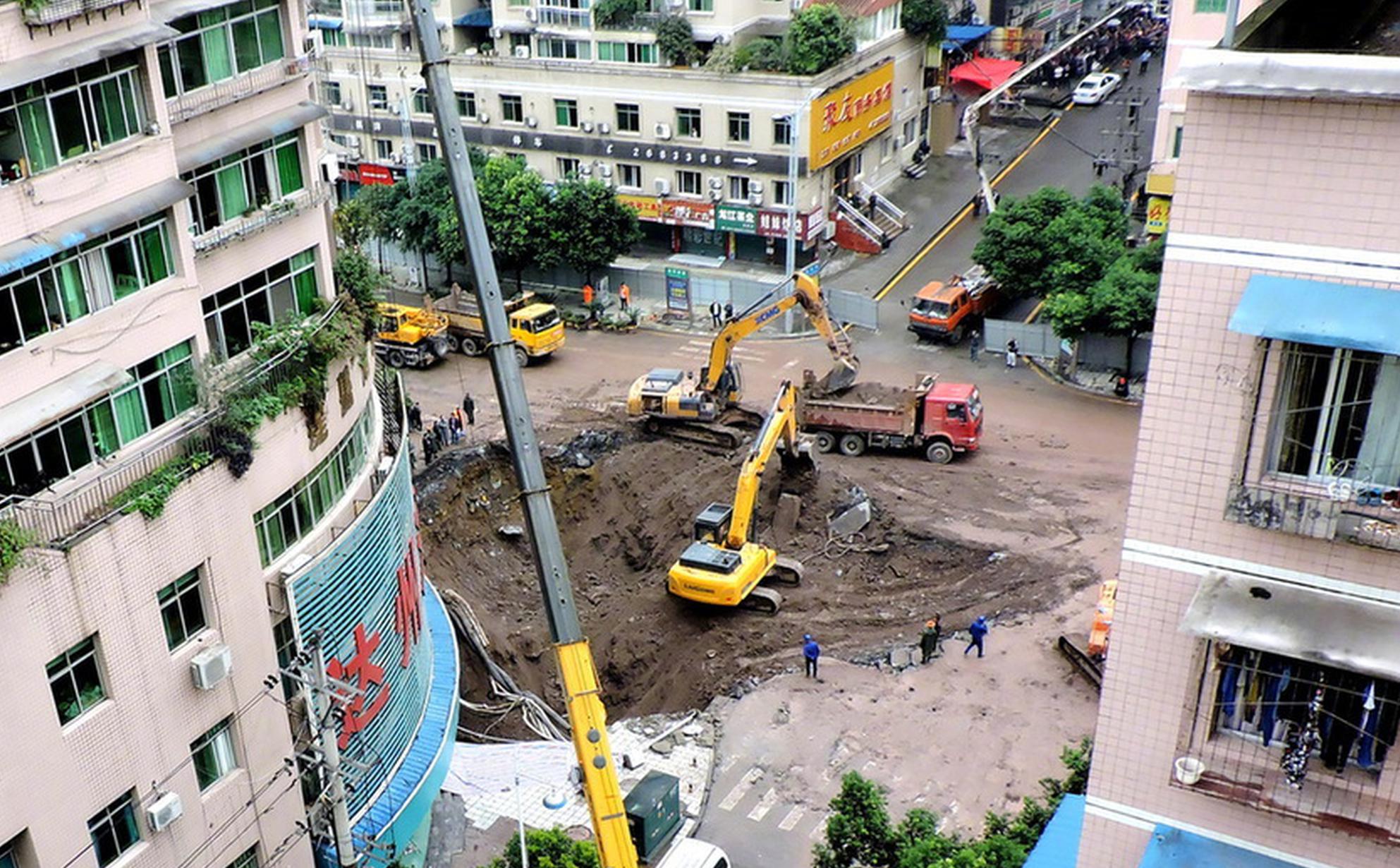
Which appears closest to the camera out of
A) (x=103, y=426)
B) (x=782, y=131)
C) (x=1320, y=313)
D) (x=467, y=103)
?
(x=1320, y=313)

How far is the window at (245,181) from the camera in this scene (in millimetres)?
21781

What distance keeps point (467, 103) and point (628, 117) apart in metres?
8.50

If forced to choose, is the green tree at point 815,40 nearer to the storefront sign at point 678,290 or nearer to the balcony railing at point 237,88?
the storefront sign at point 678,290

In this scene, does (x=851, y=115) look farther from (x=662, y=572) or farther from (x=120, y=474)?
(x=120, y=474)

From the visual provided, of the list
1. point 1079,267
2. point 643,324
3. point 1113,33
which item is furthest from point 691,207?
point 1113,33

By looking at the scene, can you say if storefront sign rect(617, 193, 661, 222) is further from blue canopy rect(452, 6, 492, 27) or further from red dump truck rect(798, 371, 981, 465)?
red dump truck rect(798, 371, 981, 465)

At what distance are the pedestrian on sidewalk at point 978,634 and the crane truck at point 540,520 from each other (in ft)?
51.5

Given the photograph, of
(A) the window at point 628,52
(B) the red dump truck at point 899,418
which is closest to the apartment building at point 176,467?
(B) the red dump truck at point 899,418

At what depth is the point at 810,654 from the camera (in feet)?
112

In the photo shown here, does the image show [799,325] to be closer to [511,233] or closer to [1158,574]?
[511,233]

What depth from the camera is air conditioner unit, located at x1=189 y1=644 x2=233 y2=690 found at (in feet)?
68.1

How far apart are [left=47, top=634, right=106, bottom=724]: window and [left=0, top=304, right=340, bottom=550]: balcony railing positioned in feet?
5.52

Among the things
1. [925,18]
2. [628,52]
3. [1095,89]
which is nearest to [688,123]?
[628,52]

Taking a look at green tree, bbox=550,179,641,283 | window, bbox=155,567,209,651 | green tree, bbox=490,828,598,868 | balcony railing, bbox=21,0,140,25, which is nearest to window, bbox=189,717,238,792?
window, bbox=155,567,209,651
